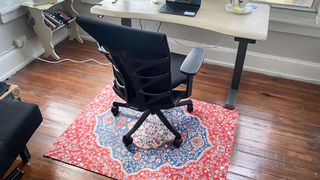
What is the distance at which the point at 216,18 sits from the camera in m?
1.89

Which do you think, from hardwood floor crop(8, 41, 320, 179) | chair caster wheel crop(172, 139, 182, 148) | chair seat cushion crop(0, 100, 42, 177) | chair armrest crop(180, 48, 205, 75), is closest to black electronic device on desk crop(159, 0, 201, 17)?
chair armrest crop(180, 48, 205, 75)

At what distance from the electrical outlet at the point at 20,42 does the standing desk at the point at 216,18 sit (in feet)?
3.30

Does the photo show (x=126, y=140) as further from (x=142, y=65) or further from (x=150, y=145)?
(x=142, y=65)

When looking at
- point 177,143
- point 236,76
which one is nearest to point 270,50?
point 236,76

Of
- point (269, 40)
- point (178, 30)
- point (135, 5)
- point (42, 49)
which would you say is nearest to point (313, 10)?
point (269, 40)

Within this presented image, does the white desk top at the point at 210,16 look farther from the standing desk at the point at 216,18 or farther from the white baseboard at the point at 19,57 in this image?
the white baseboard at the point at 19,57

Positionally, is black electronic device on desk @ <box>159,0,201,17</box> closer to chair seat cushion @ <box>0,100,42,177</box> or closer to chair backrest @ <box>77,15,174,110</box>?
chair backrest @ <box>77,15,174,110</box>

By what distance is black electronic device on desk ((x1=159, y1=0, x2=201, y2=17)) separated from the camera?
6.51 ft

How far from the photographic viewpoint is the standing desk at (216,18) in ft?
5.75

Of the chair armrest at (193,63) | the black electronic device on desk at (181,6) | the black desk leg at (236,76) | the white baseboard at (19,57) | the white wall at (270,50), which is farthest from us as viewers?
the white baseboard at (19,57)

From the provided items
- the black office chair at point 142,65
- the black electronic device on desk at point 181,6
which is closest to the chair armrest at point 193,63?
the black office chair at point 142,65

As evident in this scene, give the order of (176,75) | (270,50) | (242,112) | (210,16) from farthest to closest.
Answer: (270,50)
(242,112)
(210,16)
(176,75)

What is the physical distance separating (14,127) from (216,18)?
144 cm

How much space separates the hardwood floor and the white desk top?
0.70m
